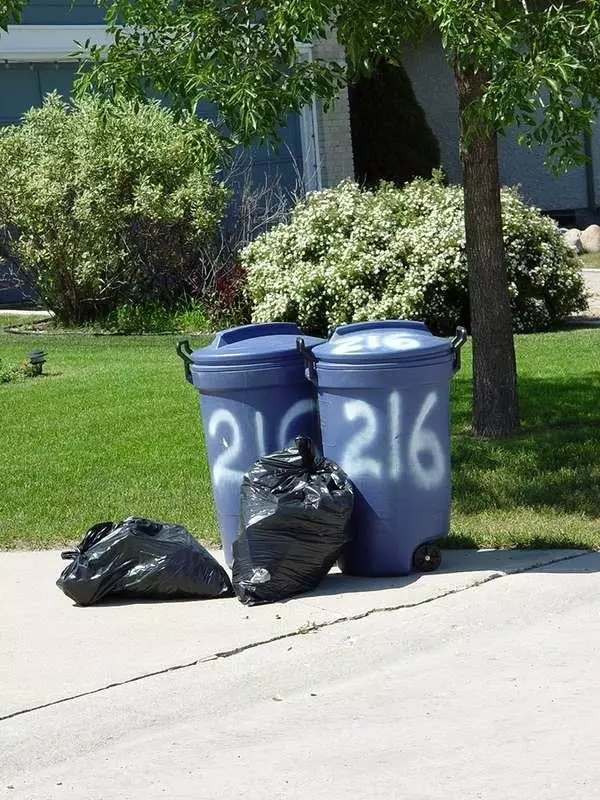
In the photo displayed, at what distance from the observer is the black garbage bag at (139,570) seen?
20.0 feet

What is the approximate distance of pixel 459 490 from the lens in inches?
312

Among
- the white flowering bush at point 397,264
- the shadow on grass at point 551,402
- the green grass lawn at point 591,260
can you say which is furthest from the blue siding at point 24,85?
the shadow on grass at point 551,402

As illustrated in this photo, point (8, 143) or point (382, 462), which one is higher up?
point (8, 143)

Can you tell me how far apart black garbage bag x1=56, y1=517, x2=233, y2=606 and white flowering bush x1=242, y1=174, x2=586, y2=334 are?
27.0 feet

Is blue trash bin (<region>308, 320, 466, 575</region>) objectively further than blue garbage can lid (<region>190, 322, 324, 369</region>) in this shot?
No

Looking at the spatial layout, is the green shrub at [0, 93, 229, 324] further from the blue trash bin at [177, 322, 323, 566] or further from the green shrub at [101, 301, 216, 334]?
the blue trash bin at [177, 322, 323, 566]

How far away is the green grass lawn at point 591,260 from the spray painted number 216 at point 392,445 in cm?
1589

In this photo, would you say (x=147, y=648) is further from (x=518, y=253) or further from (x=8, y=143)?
(x=8, y=143)

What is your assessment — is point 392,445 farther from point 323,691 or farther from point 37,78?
point 37,78

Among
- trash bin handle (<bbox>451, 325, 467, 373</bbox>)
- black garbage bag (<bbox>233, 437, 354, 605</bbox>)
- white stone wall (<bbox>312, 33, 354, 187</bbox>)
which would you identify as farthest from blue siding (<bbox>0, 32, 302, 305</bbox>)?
black garbage bag (<bbox>233, 437, 354, 605</bbox>)

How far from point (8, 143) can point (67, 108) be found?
1.66m

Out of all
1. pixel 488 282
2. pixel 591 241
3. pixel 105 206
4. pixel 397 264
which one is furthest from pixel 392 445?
pixel 591 241

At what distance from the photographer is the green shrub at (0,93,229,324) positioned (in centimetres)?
1703

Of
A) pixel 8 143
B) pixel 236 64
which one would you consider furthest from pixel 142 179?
pixel 236 64
